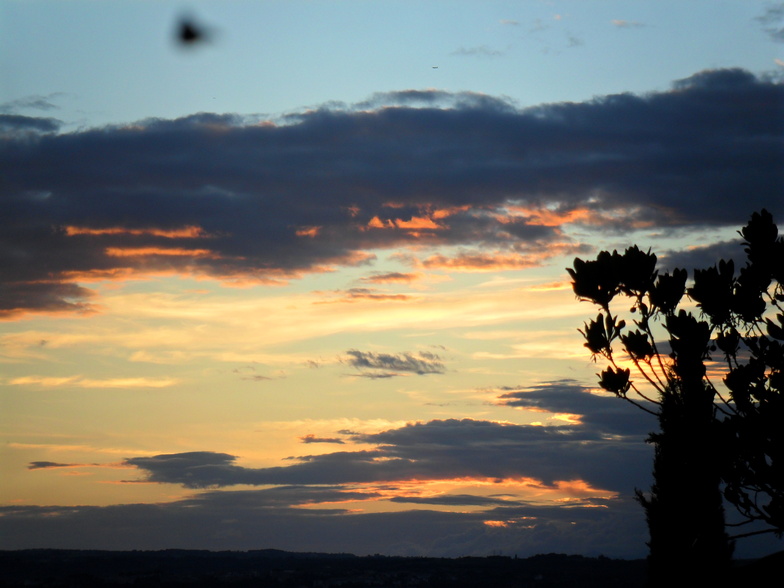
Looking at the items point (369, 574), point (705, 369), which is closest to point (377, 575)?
point (369, 574)

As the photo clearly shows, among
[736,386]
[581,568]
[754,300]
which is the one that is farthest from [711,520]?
[581,568]

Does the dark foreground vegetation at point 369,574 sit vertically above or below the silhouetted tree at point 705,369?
below

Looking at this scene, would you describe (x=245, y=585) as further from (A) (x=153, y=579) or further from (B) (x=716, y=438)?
(B) (x=716, y=438)

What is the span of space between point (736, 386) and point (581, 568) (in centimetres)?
15127

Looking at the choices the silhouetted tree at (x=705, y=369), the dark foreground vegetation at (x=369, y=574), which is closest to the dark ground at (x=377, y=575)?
the dark foreground vegetation at (x=369, y=574)

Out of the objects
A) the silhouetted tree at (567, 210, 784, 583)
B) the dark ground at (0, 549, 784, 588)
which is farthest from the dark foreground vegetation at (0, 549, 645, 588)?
the silhouetted tree at (567, 210, 784, 583)

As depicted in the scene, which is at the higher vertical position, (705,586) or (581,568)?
(705,586)

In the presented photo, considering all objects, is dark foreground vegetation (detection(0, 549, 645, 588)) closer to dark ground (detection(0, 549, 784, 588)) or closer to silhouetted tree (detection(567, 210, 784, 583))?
dark ground (detection(0, 549, 784, 588))

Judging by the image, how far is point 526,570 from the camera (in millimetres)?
166625

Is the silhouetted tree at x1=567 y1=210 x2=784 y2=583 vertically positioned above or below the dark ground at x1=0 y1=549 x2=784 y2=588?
above

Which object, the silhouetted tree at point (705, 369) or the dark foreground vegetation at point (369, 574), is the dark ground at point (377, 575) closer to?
the dark foreground vegetation at point (369, 574)

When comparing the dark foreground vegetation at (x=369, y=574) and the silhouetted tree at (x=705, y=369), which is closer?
the silhouetted tree at (x=705, y=369)

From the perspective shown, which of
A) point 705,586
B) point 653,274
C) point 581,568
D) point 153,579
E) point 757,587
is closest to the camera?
point 757,587

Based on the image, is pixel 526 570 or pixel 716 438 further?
pixel 526 570
